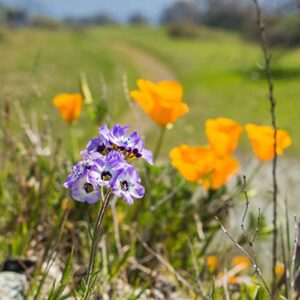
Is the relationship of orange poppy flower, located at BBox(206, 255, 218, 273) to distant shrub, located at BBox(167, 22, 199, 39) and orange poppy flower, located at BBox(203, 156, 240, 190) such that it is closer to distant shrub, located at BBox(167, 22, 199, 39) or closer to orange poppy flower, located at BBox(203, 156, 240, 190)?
orange poppy flower, located at BBox(203, 156, 240, 190)

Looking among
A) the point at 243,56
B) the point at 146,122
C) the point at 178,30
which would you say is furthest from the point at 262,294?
the point at 178,30

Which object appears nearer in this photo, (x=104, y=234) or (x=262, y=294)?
(x=262, y=294)

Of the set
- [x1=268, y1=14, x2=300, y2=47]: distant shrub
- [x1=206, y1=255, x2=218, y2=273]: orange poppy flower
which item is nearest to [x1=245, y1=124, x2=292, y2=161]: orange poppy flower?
[x1=206, y1=255, x2=218, y2=273]: orange poppy flower

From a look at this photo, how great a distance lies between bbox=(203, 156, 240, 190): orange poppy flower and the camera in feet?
8.91

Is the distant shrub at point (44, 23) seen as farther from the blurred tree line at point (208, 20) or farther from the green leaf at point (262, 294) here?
the green leaf at point (262, 294)

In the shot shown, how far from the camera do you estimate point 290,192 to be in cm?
743

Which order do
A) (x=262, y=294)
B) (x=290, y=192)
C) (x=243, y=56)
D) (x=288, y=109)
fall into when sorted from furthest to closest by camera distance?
(x=243, y=56) → (x=288, y=109) → (x=290, y=192) → (x=262, y=294)

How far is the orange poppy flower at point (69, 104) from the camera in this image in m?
2.91

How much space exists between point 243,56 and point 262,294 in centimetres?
3483

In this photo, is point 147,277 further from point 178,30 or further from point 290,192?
point 178,30

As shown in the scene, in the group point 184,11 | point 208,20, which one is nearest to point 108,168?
point 208,20

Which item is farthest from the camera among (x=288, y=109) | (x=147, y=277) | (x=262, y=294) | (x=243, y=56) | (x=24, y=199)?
(x=243, y=56)

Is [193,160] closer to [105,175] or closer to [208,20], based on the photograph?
[105,175]

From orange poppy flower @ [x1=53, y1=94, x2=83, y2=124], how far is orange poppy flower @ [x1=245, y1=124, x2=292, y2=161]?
774 mm
